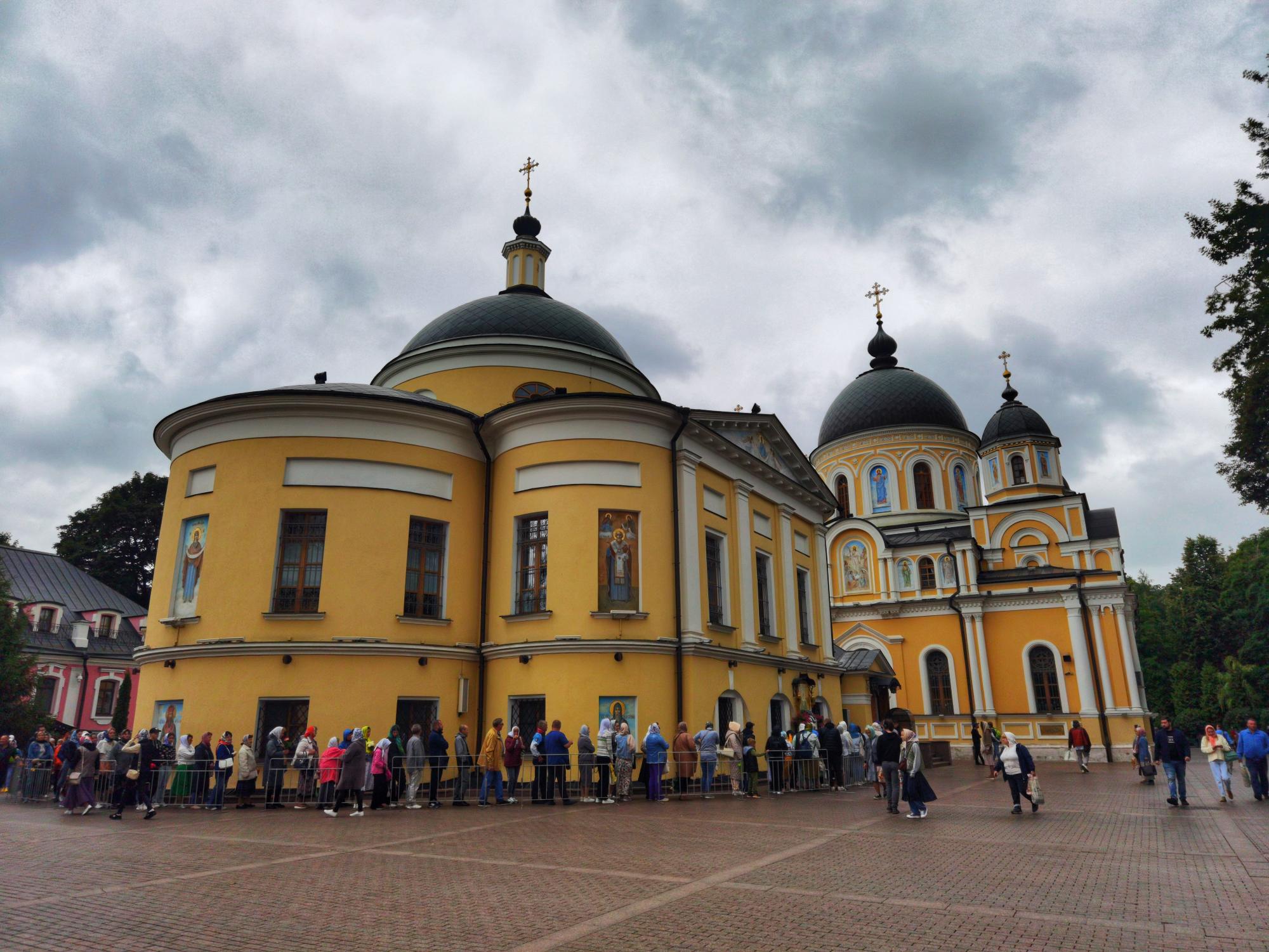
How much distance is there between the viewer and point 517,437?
21.0 meters

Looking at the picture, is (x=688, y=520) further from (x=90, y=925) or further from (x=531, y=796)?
(x=90, y=925)

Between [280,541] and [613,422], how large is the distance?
8185mm

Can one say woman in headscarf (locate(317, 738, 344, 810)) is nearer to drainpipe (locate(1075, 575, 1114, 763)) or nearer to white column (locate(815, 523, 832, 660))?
white column (locate(815, 523, 832, 660))

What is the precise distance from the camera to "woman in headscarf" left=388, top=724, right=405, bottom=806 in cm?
1611

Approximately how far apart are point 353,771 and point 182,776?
456cm

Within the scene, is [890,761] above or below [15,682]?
below

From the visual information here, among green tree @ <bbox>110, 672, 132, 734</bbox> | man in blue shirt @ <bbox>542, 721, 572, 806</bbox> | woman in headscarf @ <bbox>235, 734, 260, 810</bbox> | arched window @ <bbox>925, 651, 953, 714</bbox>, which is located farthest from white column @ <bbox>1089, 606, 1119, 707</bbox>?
green tree @ <bbox>110, 672, 132, 734</bbox>

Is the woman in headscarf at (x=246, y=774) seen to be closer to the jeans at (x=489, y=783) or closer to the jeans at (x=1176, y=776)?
the jeans at (x=489, y=783)

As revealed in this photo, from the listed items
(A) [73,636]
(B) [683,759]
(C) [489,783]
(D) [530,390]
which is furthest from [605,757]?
(A) [73,636]

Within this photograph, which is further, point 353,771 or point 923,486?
point 923,486

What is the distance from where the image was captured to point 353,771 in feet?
47.5

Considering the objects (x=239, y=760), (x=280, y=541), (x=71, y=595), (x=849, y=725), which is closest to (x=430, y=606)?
(x=280, y=541)

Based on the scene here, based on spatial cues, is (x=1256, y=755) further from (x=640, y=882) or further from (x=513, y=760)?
(x=513, y=760)

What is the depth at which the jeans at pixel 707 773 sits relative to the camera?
59.1 ft
